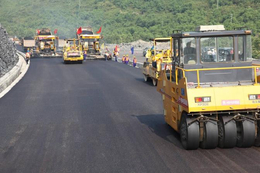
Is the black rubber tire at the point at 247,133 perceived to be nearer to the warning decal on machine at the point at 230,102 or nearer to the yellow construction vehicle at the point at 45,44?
the warning decal on machine at the point at 230,102

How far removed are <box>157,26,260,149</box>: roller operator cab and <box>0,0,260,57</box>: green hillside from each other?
60.0 metres

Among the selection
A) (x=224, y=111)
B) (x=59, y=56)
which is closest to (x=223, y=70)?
(x=224, y=111)

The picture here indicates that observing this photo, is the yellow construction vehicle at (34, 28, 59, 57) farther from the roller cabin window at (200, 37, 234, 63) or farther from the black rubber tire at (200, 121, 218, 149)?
the black rubber tire at (200, 121, 218, 149)

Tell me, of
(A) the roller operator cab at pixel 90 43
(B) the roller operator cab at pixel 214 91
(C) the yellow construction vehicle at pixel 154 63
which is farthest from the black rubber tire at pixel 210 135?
(A) the roller operator cab at pixel 90 43

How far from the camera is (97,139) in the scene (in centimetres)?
1038

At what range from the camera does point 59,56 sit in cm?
5100

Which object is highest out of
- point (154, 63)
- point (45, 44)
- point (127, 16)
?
point (127, 16)

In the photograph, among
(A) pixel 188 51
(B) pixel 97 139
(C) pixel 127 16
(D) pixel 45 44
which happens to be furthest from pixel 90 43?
(C) pixel 127 16

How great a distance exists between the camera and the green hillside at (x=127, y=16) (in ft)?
272

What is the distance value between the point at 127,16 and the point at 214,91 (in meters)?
100

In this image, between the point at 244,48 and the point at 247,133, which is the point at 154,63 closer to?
the point at 244,48

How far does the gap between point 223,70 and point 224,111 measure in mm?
1274

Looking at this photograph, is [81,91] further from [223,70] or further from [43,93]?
[223,70]

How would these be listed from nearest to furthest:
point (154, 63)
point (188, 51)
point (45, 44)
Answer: point (188, 51)
point (154, 63)
point (45, 44)
